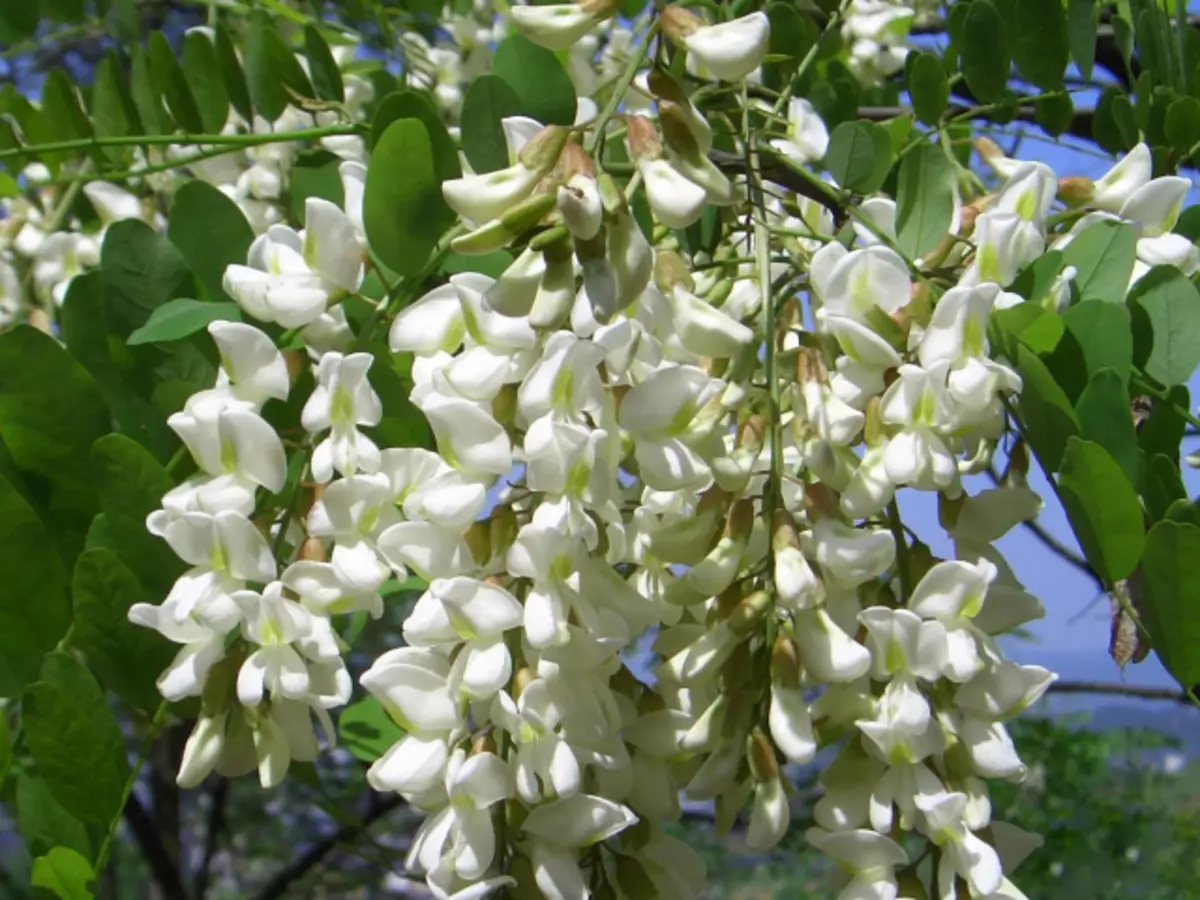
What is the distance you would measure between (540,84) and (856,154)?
136 millimetres

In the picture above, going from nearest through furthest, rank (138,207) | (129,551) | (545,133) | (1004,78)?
(545,133) < (129,551) < (1004,78) < (138,207)

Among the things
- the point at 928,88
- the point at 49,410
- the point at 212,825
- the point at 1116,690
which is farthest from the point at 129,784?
the point at 212,825

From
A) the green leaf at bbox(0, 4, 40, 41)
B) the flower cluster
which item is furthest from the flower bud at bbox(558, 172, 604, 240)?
the green leaf at bbox(0, 4, 40, 41)

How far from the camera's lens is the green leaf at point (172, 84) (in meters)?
0.60

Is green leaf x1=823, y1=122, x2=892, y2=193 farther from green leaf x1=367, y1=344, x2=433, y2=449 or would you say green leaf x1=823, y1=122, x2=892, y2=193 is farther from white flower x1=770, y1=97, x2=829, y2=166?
green leaf x1=367, y1=344, x2=433, y2=449

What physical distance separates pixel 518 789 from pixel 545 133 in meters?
0.18

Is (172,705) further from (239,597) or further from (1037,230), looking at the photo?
(1037,230)

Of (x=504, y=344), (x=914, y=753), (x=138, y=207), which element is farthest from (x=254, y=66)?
(x=914, y=753)

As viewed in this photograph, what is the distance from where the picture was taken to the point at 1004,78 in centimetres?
60

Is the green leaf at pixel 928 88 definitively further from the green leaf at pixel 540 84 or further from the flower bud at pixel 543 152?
the flower bud at pixel 543 152

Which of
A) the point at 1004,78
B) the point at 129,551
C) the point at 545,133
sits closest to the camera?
the point at 545,133

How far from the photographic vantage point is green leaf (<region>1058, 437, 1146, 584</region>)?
37 centimetres

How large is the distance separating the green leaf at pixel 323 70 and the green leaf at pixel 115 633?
299mm

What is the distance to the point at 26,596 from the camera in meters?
0.43
